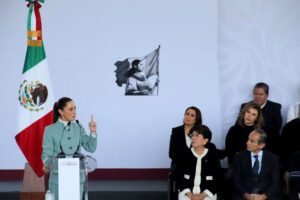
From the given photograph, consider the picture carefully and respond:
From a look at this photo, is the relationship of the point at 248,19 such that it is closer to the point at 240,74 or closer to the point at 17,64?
the point at 240,74

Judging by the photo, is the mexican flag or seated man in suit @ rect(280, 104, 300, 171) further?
seated man in suit @ rect(280, 104, 300, 171)

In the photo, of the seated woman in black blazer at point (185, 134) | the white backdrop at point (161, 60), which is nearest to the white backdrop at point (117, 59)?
the white backdrop at point (161, 60)

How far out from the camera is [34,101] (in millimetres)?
5219

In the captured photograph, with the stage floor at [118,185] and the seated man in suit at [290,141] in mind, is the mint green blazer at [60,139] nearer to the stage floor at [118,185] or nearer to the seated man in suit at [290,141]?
the stage floor at [118,185]

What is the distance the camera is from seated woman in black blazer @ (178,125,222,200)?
470 cm

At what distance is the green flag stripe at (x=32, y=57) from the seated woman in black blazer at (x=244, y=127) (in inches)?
93.6

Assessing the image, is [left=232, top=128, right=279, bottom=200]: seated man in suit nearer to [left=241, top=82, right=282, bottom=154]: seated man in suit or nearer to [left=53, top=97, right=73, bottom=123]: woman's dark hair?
[left=241, top=82, right=282, bottom=154]: seated man in suit

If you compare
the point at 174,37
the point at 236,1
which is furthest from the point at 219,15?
the point at 174,37

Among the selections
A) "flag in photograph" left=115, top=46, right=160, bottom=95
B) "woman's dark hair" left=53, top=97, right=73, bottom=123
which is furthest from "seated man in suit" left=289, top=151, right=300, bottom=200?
"woman's dark hair" left=53, top=97, right=73, bottom=123

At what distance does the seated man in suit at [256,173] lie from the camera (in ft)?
15.3

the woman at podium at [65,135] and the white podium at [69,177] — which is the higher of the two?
the woman at podium at [65,135]

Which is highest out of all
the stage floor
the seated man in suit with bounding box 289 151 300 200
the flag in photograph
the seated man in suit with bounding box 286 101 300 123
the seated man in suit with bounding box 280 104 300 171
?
the flag in photograph

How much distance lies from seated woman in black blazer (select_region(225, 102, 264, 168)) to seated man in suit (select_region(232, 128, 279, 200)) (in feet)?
1.83

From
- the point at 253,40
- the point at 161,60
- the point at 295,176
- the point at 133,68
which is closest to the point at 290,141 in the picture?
the point at 295,176
